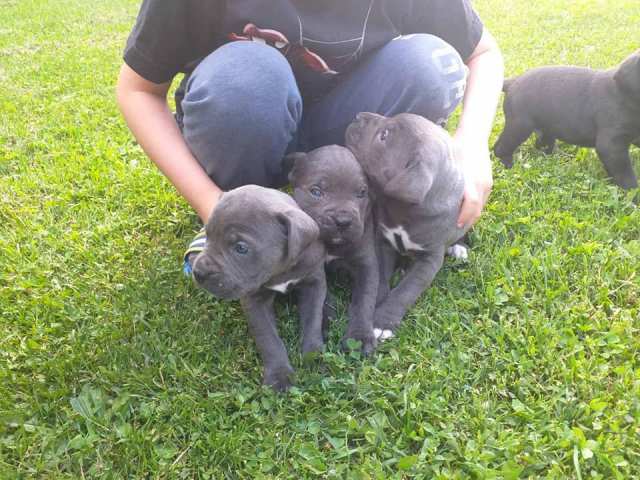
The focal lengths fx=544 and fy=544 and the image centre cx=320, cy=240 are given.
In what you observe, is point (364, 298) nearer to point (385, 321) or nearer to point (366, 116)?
point (385, 321)

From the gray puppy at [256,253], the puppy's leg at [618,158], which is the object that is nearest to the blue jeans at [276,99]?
the gray puppy at [256,253]

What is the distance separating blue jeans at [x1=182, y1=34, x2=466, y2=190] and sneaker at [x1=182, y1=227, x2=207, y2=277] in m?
0.33

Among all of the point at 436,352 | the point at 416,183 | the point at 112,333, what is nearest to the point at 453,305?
the point at 436,352

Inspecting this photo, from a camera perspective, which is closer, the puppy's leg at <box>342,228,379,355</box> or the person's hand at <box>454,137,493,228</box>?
the puppy's leg at <box>342,228,379,355</box>

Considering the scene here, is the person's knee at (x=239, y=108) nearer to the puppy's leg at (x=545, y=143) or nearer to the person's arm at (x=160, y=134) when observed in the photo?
the person's arm at (x=160, y=134)

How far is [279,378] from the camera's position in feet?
7.75

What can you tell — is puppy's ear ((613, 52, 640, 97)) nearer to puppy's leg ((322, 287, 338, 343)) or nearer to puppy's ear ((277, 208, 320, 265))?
puppy's leg ((322, 287, 338, 343))

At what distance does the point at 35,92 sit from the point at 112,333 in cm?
463

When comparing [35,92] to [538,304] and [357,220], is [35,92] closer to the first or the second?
[357,220]

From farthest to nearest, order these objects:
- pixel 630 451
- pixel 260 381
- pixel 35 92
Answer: pixel 35 92 < pixel 260 381 < pixel 630 451

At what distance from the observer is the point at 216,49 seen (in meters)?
2.96

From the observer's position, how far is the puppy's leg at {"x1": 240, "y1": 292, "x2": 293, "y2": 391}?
2363mm

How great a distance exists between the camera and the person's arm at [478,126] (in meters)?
2.83

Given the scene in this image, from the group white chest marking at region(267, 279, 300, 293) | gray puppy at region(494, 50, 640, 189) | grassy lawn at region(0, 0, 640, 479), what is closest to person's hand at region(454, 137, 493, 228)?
grassy lawn at region(0, 0, 640, 479)
